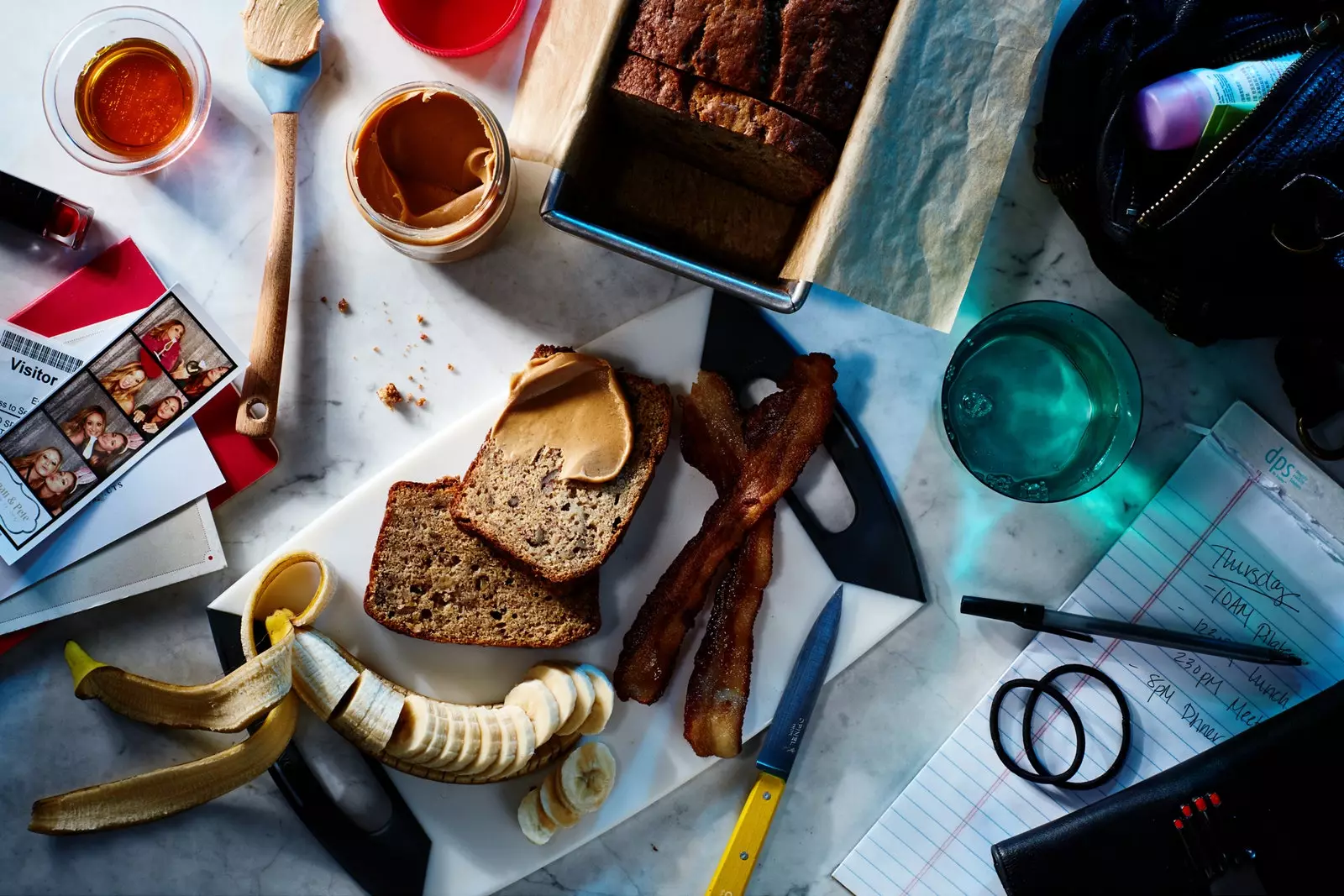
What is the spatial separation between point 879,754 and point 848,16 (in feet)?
4.66

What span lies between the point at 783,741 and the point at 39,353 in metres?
1.66

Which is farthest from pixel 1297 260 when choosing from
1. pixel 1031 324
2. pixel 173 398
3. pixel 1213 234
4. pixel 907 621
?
pixel 173 398

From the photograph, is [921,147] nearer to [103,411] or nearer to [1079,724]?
[1079,724]

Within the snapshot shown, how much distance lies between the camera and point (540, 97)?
1.68 m

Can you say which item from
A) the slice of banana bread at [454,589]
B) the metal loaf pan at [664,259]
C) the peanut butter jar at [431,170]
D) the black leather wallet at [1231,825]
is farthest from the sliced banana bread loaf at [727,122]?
the black leather wallet at [1231,825]

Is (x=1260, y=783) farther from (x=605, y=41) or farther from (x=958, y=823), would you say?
(x=605, y=41)

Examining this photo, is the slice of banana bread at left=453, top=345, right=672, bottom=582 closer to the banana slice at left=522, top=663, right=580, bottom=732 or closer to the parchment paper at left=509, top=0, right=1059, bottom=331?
the banana slice at left=522, top=663, right=580, bottom=732

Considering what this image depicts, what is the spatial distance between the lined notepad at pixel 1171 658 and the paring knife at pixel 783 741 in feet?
0.79

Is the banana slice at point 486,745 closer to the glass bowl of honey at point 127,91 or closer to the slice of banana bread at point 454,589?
the slice of banana bread at point 454,589

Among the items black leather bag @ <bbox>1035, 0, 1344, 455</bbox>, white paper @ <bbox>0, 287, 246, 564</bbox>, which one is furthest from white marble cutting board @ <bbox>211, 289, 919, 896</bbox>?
black leather bag @ <bbox>1035, 0, 1344, 455</bbox>

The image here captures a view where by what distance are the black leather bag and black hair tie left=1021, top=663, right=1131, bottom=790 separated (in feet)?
1.96

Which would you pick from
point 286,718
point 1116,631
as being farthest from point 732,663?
point 286,718

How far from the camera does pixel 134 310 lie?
186cm

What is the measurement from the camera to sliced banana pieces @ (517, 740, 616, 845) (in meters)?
1.80
